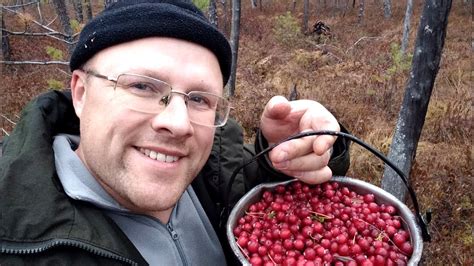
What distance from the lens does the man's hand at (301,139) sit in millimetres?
1578

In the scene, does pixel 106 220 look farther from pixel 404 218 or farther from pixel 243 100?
pixel 243 100

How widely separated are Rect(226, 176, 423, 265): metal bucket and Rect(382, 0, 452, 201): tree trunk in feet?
6.11

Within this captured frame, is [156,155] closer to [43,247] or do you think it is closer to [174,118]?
[174,118]

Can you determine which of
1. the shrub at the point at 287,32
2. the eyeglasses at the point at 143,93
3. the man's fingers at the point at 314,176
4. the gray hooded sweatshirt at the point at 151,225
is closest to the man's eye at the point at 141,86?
the eyeglasses at the point at 143,93

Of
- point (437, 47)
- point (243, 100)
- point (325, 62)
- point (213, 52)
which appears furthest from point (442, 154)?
point (325, 62)

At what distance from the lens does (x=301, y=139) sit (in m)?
1.58

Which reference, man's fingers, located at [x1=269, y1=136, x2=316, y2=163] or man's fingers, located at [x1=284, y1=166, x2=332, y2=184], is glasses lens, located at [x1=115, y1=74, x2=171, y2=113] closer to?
man's fingers, located at [x1=269, y1=136, x2=316, y2=163]

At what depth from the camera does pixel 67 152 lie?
1511 millimetres

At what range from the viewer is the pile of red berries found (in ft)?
4.50

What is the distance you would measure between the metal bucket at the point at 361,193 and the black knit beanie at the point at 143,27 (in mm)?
667

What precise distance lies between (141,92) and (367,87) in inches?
318

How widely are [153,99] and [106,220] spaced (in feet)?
1.62

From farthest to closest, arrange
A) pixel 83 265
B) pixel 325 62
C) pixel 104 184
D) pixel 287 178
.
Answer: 1. pixel 325 62
2. pixel 287 178
3. pixel 104 184
4. pixel 83 265

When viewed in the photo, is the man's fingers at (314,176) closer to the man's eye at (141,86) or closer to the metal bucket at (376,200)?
the metal bucket at (376,200)
